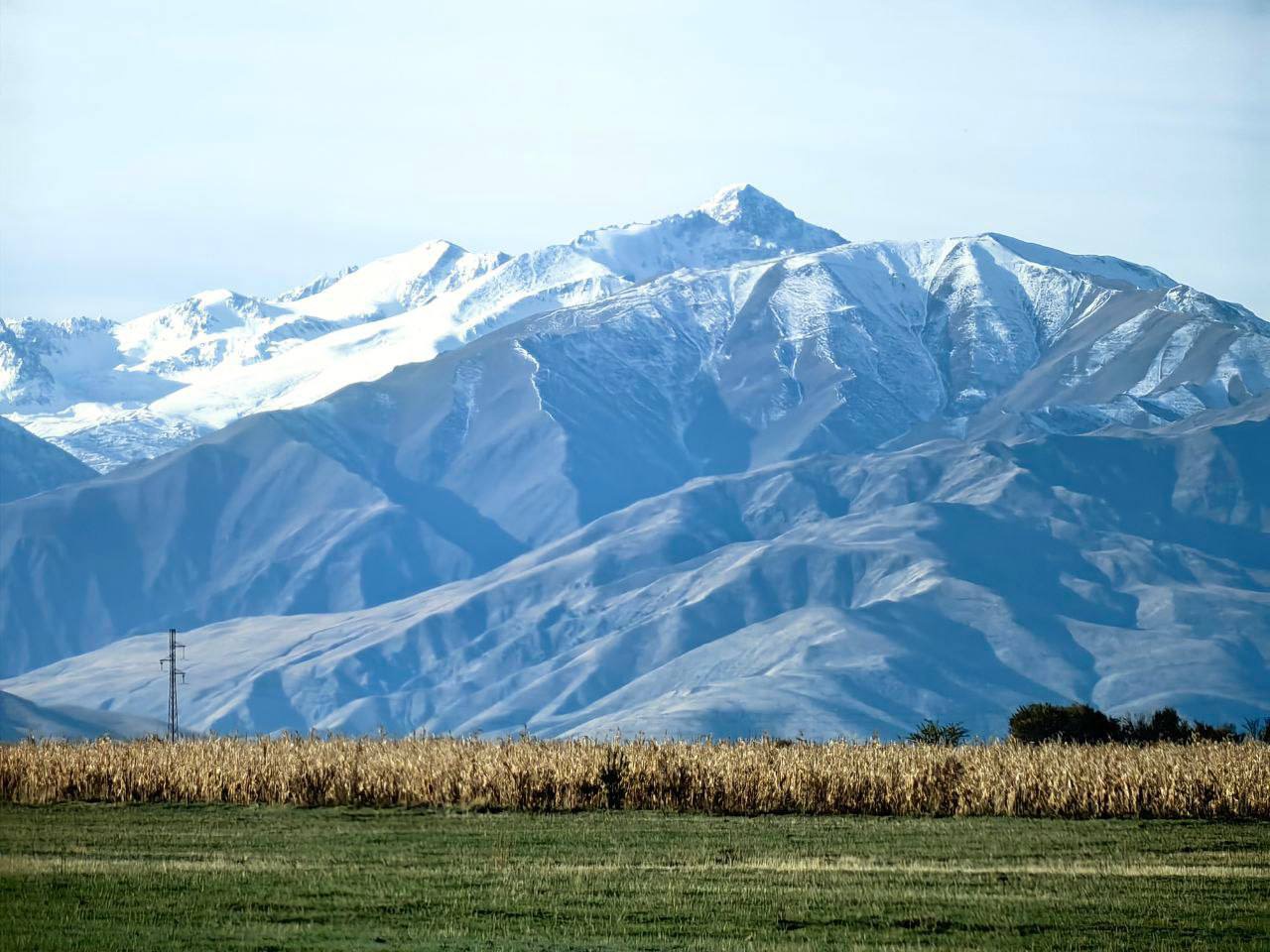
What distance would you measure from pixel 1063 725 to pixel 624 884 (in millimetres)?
34909

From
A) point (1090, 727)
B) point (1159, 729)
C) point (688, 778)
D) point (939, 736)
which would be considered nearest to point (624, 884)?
point (688, 778)

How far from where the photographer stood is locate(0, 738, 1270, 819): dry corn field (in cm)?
4134

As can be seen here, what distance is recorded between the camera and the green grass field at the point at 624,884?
24.0 m

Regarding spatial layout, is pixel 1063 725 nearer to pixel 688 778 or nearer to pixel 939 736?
pixel 939 736

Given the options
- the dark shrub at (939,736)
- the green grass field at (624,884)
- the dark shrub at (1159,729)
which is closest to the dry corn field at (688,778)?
the green grass field at (624,884)

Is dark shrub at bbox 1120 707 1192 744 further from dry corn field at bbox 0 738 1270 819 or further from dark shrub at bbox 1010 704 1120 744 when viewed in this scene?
dry corn field at bbox 0 738 1270 819

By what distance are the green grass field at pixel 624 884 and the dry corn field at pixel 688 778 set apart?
79.7 inches

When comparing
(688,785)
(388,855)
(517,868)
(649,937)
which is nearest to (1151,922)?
(649,937)

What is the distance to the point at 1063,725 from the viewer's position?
61.0m

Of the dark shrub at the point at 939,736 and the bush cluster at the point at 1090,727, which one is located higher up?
the dark shrub at the point at 939,736

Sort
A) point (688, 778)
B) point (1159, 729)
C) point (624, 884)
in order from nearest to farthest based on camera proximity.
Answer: point (624, 884) < point (688, 778) < point (1159, 729)

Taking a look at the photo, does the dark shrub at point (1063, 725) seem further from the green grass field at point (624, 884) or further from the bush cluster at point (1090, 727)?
the green grass field at point (624, 884)

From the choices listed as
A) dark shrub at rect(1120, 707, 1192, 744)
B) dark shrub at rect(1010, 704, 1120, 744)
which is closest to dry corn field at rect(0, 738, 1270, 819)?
dark shrub at rect(1010, 704, 1120, 744)

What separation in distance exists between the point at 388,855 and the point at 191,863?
3.23 meters
